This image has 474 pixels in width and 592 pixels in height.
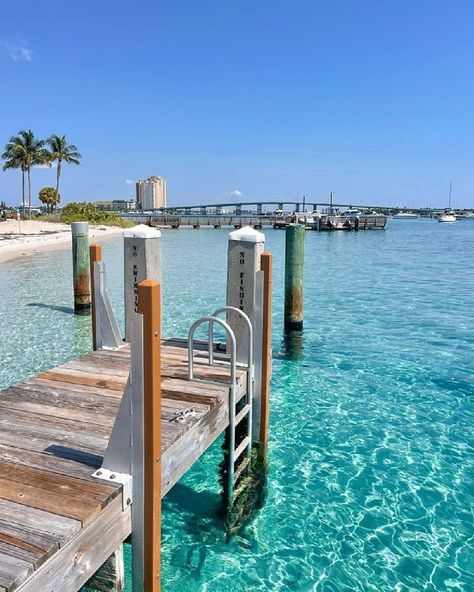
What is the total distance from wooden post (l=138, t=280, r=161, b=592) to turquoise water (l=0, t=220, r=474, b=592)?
4.35 ft

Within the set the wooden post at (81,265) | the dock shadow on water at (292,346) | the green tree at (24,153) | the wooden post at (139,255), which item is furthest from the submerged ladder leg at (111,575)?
the green tree at (24,153)

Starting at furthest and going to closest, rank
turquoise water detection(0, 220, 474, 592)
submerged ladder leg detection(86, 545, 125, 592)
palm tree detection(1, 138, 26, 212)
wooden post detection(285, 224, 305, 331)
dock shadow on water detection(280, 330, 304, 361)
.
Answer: palm tree detection(1, 138, 26, 212) < wooden post detection(285, 224, 305, 331) < dock shadow on water detection(280, 330, 304, 361) < turquoise water detection(0, 220, 474, 592) < submerged ladder leg detection(86, 545, 125, 592)

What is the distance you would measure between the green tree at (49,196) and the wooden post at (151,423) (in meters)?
79.8

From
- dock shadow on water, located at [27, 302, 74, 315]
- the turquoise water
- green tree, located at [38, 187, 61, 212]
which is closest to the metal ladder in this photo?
the turquoise water

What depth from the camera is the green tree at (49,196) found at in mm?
77438

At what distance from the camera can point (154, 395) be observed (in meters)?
3.14

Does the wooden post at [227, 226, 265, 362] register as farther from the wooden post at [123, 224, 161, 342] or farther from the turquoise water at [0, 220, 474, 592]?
the turquoise water at [0, 220, 474, 592]

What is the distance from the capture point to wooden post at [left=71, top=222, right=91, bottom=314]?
14.4m

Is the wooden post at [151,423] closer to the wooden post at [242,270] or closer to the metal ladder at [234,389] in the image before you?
the metal ladder at [234,389]

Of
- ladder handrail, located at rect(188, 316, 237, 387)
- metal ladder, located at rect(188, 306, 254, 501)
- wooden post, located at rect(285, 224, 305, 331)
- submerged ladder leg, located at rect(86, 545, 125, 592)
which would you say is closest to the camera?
submerged ladder leg, located at rect(86, 545, 125, 592)

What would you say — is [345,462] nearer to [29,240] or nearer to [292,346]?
[292,346]

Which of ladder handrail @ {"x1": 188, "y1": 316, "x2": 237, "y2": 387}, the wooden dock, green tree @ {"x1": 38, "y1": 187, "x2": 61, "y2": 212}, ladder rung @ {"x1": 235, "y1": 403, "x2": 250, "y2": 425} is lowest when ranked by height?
ladder rung @ {"x1": 235, "y1": 403, "x2": 250, "y2": 425}

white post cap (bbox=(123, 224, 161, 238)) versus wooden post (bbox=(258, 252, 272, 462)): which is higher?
white post cap (bbox=(123, 224, 161, 238))

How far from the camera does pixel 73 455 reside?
3725 mm
